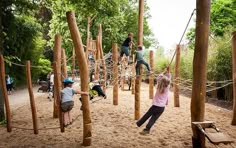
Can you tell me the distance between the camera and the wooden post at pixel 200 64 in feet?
22.2

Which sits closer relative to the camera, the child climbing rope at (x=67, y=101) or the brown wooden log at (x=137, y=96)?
the child climbing rope at (x=67, y=101)

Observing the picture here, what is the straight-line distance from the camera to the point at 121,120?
10.0m

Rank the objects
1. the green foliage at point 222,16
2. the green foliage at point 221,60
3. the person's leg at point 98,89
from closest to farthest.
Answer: the person's leg at point 98,89 < the green foliage at point 221,60 < the green foliage at point 222,16

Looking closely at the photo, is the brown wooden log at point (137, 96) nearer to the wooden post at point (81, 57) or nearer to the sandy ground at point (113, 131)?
the sandy ground at point (113, 131)

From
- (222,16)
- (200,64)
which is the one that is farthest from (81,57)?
(222,16)

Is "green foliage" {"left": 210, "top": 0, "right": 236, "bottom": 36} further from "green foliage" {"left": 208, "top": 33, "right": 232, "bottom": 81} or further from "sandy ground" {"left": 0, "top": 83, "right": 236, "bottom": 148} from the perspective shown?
"sandy ground" {"left": 0, "top": 83, "right": 236, "bottom": 148}

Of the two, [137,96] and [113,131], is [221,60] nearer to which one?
[137,96]

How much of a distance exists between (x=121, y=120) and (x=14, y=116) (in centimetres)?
404

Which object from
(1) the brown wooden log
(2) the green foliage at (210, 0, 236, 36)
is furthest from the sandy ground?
(2) the green foliage at (210, 0, 236, 36)

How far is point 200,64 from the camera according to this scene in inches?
269

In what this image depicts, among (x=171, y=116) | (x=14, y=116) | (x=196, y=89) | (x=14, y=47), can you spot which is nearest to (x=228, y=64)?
(x=171, y=116)

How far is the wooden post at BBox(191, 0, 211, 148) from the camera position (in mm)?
6773

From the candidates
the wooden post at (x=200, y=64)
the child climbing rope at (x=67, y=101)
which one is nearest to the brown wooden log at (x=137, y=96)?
the child climbing rope at (x=67, y=101)

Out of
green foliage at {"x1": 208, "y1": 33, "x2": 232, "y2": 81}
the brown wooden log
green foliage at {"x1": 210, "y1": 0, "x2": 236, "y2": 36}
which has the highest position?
green foliage at {"x1": 210, "y1": 0, "x2": 236, "y2": 36}
